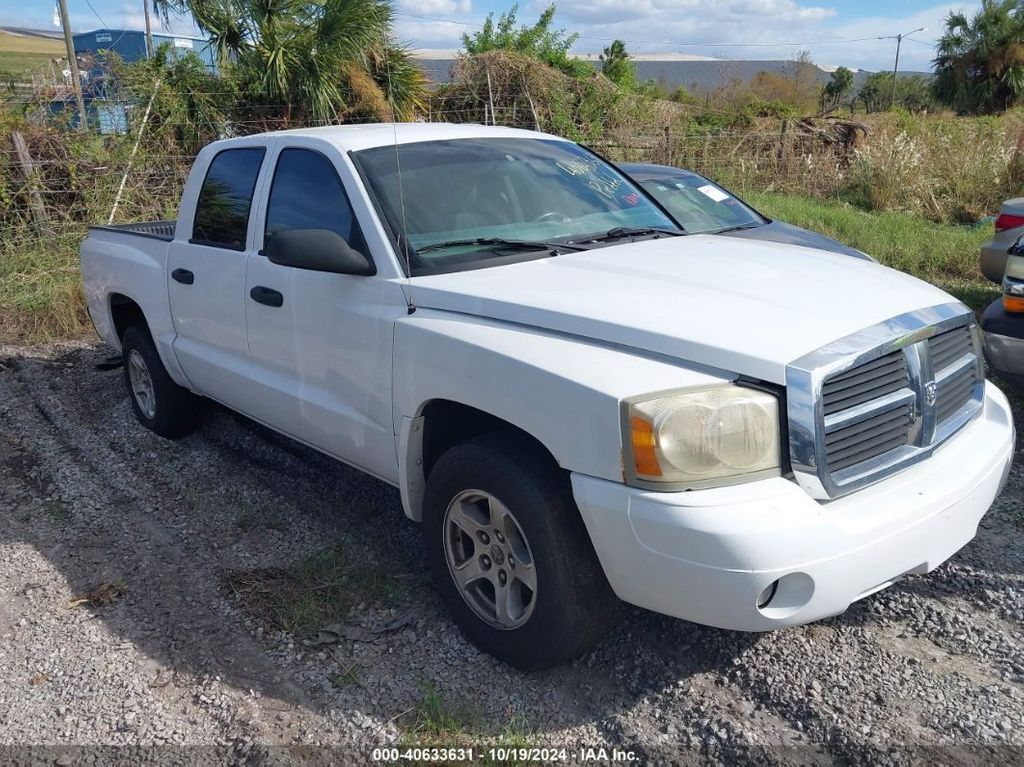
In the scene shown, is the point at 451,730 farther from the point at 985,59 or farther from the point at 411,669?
the point at 985,59

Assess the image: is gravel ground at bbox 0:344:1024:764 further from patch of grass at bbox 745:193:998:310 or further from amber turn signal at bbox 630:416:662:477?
patch of grass at bbox 745:193:998:310

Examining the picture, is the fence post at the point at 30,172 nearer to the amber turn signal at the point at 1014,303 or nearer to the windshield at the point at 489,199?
the windshield at the point at 489,199

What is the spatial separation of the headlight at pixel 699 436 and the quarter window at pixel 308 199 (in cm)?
156

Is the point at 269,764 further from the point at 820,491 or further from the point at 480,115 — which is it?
the point at 480,115

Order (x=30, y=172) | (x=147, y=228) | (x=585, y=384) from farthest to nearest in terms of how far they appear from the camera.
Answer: (x=30, y=172) → (x=147, y=228) → (x=585, y=384)

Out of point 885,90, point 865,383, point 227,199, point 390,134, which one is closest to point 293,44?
point 227,199

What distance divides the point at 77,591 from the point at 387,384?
174 cm

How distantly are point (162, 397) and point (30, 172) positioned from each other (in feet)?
18.6

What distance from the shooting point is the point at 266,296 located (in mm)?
4023

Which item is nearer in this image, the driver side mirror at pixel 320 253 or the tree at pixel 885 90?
the driver side mirror at pixel 320 253

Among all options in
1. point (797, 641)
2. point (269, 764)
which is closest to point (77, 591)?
point (269, 764)

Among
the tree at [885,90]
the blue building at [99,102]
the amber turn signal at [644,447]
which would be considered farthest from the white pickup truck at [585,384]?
the tree at [885,90]

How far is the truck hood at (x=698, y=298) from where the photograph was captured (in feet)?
8.77

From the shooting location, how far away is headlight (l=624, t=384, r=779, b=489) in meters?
2.52
